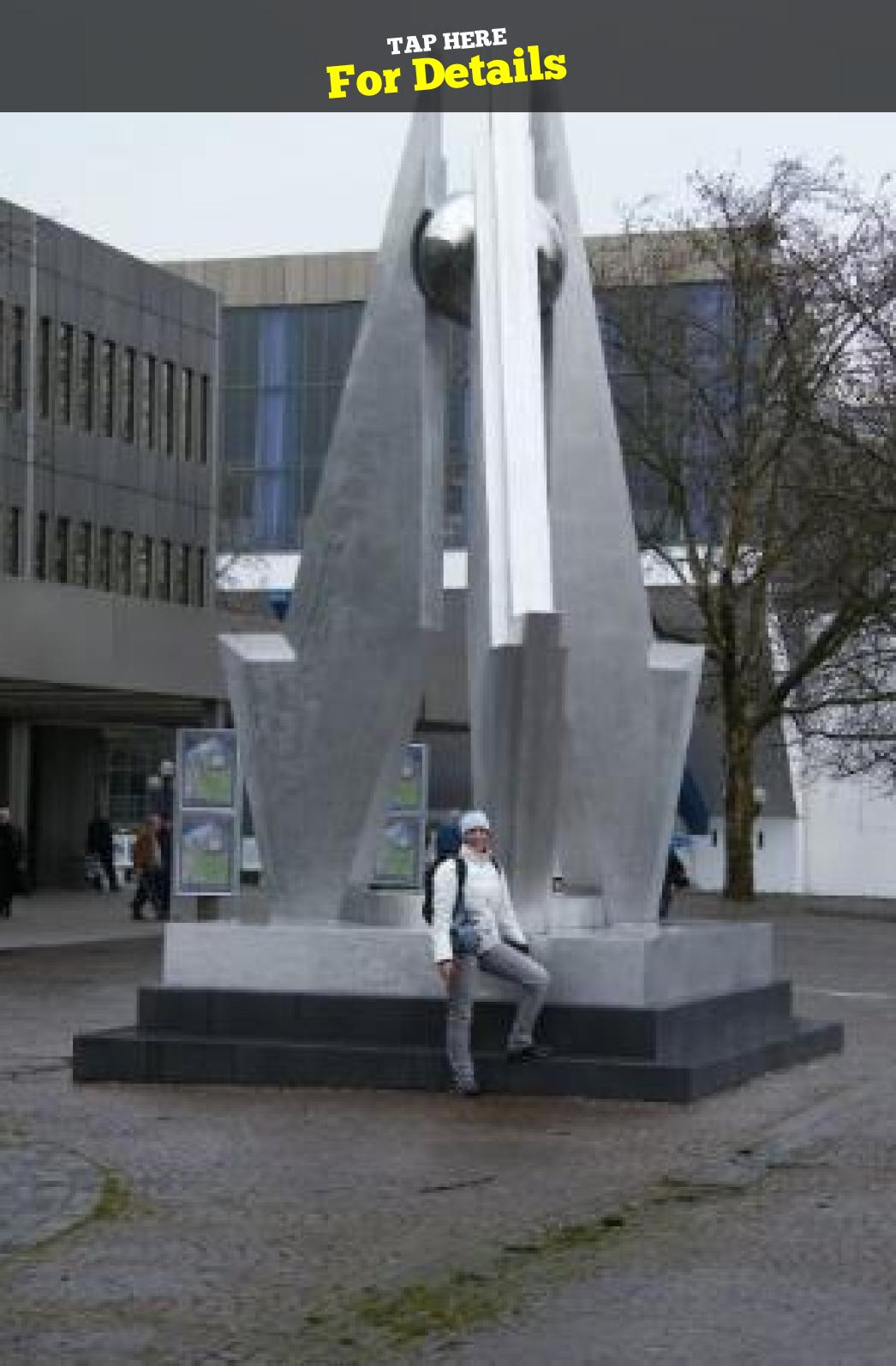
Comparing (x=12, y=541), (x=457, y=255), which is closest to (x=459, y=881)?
(x=457, y=255)

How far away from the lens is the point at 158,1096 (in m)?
14.7

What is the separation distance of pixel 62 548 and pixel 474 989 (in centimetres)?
4085

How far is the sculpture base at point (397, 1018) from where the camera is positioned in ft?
48.7

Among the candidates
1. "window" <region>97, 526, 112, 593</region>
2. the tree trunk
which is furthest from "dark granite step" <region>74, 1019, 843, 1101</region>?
"window" <region>97, 526, 112, 593</region>

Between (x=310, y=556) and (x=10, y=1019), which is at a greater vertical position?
(x=310, y=556)

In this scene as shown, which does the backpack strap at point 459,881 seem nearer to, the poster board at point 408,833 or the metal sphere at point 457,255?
the metal sphere at point 457,255

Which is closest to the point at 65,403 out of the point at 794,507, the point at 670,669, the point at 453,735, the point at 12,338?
the point at 12,338

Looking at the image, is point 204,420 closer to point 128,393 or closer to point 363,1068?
point 128,393

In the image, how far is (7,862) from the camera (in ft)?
121

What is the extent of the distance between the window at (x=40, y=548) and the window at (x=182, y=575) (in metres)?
5.72

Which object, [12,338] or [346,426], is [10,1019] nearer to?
[346,426]

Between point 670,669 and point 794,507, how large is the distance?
99.5ft

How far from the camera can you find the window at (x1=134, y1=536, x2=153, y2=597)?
189ft

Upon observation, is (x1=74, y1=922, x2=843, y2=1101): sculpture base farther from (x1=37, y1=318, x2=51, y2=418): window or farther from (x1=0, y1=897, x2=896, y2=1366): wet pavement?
(x1=37, y1=318, x2=51, y2=418): window
